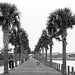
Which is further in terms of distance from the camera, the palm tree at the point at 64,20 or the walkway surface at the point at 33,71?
the palm tree at the point at 64,20

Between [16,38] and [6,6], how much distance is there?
27.5 metres

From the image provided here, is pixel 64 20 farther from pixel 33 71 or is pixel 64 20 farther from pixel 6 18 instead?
pixel 33 71

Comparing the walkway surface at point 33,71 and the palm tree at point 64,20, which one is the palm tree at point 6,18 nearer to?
the walkway surface at point 33,71

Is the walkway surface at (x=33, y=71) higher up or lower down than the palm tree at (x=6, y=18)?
lower down

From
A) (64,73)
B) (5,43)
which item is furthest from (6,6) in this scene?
(64,73)

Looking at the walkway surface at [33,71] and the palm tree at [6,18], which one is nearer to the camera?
the walkway surface at [33,71]

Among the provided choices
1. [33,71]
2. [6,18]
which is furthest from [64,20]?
[33,71]

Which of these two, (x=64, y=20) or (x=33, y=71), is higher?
(x=64, y=20)

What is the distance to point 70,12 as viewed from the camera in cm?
3909

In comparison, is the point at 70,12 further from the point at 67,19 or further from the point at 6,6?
the point at 6,6

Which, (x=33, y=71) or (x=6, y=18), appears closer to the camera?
(x=6, y=18)

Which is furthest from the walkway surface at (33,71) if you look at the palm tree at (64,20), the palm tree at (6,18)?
the palm tree at (64,20)

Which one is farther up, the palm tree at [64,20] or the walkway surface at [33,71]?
the palm tree at [64,20]

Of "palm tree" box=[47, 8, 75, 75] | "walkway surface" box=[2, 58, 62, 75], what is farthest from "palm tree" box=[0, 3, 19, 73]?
"palm tree" box=[47, 8, 75, 75]
